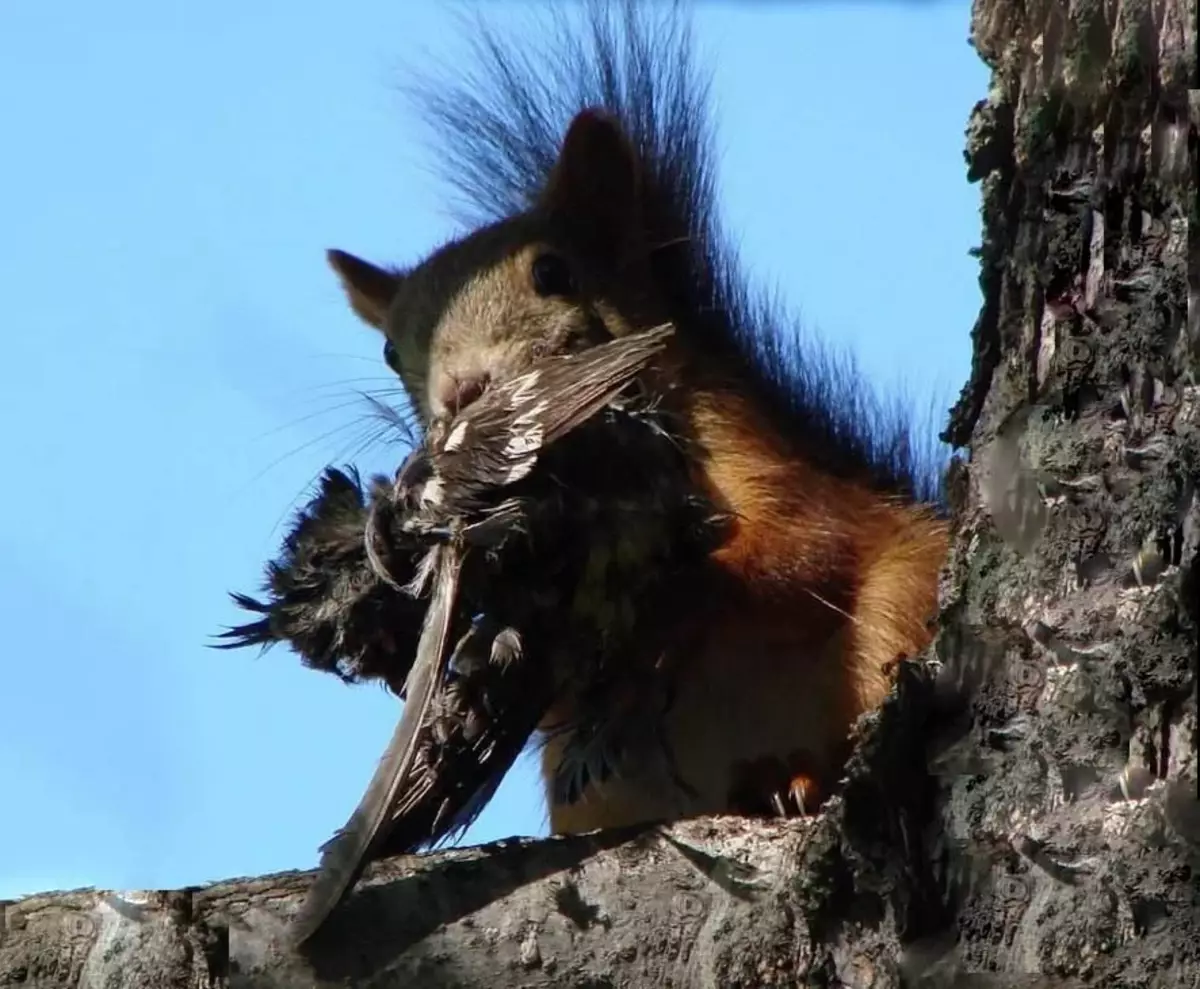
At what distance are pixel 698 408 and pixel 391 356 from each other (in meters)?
0.98

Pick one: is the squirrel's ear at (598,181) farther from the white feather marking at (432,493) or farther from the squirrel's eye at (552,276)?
the white feather marking at (432,493)

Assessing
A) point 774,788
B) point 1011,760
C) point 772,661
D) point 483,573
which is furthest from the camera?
point 772,661

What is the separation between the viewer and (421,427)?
13.3 ft

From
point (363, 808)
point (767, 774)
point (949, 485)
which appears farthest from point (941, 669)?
point (767, 774)

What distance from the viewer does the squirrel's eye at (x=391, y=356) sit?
A: 428 cm

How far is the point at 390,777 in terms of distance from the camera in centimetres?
225

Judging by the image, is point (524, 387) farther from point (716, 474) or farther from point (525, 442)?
point (716, 474)

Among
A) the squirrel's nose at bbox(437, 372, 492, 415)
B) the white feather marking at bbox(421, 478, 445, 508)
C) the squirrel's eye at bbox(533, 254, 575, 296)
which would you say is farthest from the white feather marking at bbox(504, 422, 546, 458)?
the squirrel's eye at bbox(533, 254, 575, 296)

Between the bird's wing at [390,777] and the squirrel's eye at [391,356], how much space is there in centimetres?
186

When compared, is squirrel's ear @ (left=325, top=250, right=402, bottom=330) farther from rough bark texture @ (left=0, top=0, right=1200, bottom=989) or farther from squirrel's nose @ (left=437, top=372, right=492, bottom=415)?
rough bark texture @ (left=0, top=0, right=1200, bottom=989)

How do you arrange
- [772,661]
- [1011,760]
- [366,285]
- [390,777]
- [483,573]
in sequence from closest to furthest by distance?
[1011,760] → [390,777] → [483,573] → [772,661] → [366,285]

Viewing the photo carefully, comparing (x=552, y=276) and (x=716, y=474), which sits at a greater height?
(x=552, y=276)

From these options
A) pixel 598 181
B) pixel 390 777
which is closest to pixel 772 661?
pixel 390 777

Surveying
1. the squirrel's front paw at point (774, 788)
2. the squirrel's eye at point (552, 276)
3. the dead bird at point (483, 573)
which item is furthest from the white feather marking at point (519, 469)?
the squirrel's eye at point (552, 276)
